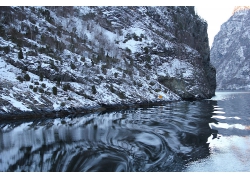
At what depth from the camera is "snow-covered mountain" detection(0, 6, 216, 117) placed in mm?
20922

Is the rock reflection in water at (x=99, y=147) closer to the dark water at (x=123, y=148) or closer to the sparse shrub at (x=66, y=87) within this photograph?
the dark water at (x=123, y=148)

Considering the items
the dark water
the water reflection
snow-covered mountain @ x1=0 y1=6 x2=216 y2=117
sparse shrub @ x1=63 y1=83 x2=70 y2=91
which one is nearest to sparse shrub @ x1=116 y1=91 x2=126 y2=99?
snow-covered mountain @ x1=0 y1=6 x2=216 y2=117

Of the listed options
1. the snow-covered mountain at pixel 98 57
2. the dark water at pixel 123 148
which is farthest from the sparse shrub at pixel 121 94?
the dark water at pixel 123 148

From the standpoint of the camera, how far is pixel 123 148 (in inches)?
388

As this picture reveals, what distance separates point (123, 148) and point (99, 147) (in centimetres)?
112

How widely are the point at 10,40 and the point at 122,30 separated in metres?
26.2

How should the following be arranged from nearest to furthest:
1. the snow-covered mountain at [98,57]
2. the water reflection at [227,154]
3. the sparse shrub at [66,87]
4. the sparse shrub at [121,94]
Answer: the water reflection at [227,154]
the snow-covered mountain at [98,57]
the sparse shrub at [66,87]
the sparse shrub at [121,94]

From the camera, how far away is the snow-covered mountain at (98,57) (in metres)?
20.9

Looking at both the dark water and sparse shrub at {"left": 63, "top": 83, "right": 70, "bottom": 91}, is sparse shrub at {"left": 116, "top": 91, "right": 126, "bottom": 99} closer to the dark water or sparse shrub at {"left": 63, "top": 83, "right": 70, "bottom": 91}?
sparse shrub at {"left": 63, "top": 83, "right": 70, "bottom": 91}

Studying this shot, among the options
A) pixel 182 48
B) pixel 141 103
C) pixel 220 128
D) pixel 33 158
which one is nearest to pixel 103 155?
pixel 33 158

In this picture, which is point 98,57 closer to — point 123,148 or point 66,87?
point 66,87

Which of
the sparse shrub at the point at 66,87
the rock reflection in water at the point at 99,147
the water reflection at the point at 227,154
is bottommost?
the rock reflection in water at the point at 99,147

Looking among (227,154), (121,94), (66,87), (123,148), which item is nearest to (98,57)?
(121,94)

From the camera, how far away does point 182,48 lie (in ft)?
161
